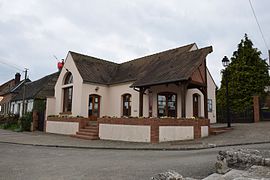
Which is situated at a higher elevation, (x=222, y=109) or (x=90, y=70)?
(x=90, y=70)

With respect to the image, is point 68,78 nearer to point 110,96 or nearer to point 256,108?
point 110,96

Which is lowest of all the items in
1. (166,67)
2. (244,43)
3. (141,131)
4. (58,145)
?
(58,145)

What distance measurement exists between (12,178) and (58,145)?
6.23 m

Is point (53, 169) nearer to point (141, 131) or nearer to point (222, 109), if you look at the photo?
point (141, 131)

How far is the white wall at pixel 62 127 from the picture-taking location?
52.4 ft

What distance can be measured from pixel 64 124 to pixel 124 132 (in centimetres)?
649

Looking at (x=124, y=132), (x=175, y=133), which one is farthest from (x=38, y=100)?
(x=175, y=133)

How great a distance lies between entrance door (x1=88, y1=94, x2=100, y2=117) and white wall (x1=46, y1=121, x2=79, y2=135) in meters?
2.52

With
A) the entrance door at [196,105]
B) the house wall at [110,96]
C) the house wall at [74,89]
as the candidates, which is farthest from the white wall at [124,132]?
the entrance door at [196,105]

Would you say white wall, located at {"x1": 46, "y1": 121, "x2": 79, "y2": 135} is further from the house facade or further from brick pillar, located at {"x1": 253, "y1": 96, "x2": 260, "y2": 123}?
brick pillar, located at {"x1": 253, "y1": 96, "x2": 260, "y2": 123}

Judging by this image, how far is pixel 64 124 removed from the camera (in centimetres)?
1678

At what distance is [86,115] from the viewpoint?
18281 millimetres

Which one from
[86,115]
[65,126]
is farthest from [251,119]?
[65,126]

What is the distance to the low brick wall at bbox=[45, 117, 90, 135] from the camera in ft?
51.6
